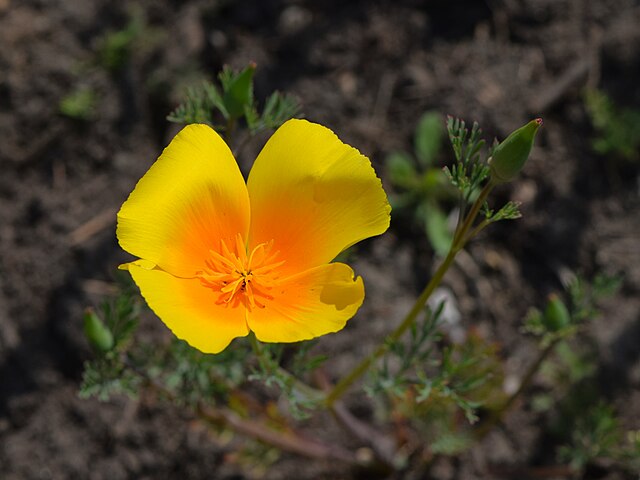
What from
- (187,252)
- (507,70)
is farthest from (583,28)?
(187,252)

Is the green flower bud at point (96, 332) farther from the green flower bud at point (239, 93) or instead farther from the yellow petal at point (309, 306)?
the green flower bud at point (239, 93)

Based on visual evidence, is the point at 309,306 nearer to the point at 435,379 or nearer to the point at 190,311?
the point at 190,311

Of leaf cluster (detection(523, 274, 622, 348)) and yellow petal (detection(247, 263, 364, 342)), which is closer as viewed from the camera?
yellow petal (detection(247, 263, 364, 342))

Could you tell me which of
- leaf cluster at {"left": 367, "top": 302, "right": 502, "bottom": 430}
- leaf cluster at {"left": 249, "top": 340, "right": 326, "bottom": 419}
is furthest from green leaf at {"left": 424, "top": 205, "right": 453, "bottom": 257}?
leaf cluster at {"left": 249, "top": 340, "right": 326, "bottom": 419}

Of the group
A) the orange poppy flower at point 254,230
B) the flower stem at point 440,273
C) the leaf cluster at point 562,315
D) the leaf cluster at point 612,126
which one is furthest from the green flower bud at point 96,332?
the leaf cluster at point 612,126

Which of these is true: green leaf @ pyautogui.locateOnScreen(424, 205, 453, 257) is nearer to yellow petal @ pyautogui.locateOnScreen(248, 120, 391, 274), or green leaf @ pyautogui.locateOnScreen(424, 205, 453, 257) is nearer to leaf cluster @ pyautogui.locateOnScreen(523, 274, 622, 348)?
leaf cluster @ pyautogui.locateOnScreen(523, 274, 622, 348)

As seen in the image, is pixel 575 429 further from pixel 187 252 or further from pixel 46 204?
pixel 46 204

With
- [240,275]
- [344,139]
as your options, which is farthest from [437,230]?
[240,275]
